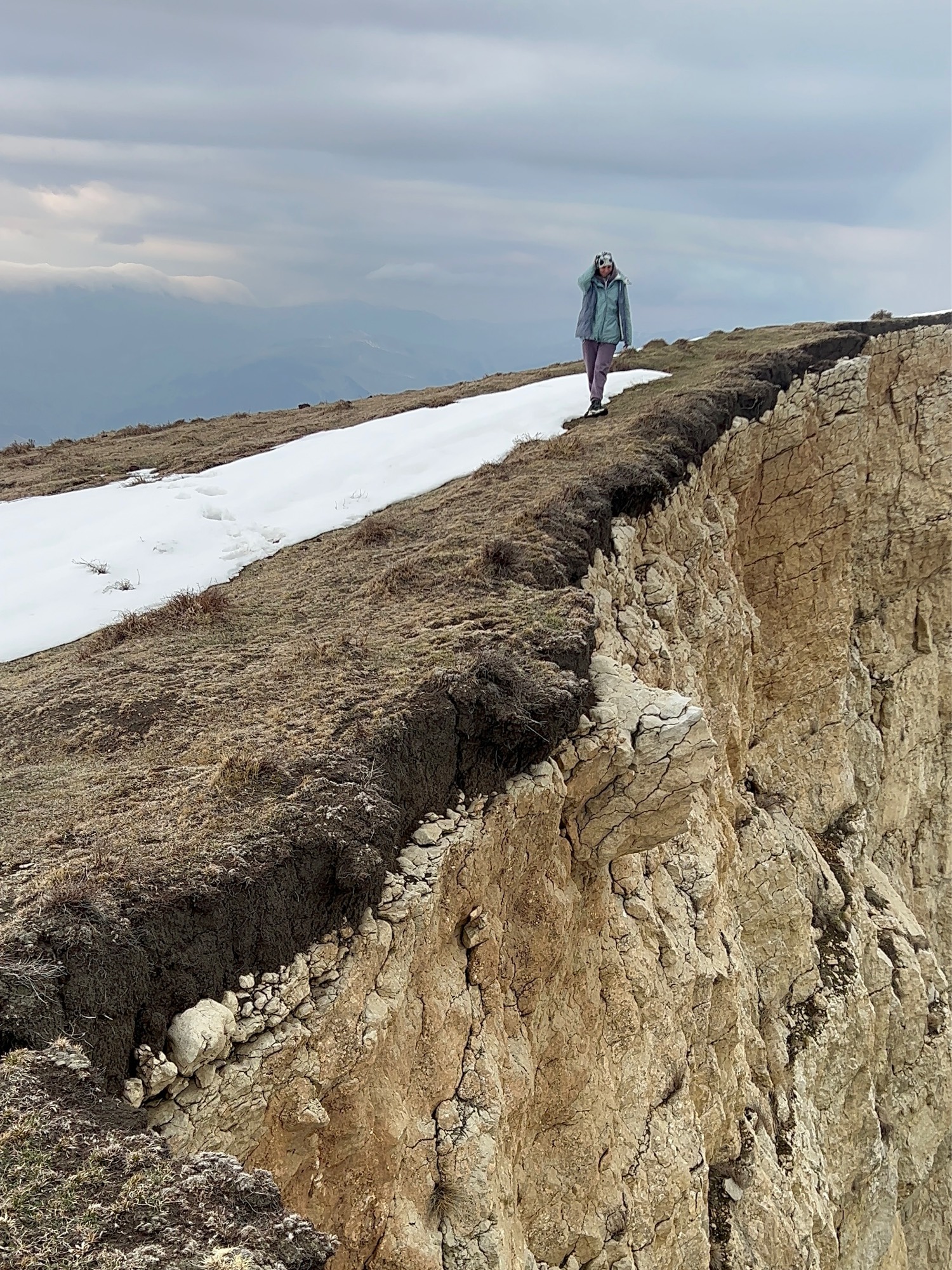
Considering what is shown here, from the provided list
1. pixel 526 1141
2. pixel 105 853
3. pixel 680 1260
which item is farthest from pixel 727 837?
pixel 105 853

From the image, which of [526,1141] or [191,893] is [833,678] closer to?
[526,1141]

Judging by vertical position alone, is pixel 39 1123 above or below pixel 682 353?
below

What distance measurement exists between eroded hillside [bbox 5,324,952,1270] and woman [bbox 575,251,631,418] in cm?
168

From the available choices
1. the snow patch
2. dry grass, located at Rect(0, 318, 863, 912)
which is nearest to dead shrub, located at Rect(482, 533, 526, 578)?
dry grass, located at Rect(0, 318, 863, 912)

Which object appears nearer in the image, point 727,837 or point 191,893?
point 191,893

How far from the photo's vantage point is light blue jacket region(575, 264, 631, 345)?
672 inches

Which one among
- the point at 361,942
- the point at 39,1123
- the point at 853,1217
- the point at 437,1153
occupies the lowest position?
the point at 853,1217

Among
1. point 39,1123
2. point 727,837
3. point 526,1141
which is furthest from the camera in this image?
point 727,837

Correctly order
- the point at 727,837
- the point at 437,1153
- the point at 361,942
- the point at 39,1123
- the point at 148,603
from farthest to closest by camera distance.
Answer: the point at 727,837 < the point at 148,603 < the point at 437,1153 < the point at 361,942 < the point at 39,1123

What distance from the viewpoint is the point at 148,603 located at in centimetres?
1172

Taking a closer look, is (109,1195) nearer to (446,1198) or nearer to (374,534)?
(446,1198)

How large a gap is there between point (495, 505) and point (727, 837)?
750cm

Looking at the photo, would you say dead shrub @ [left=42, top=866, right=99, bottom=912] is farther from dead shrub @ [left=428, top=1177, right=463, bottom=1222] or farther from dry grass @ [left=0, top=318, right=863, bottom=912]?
dead shrub @ [left=428, top=1177, right=463, bottom=1222]

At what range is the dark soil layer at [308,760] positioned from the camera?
4895 mm
